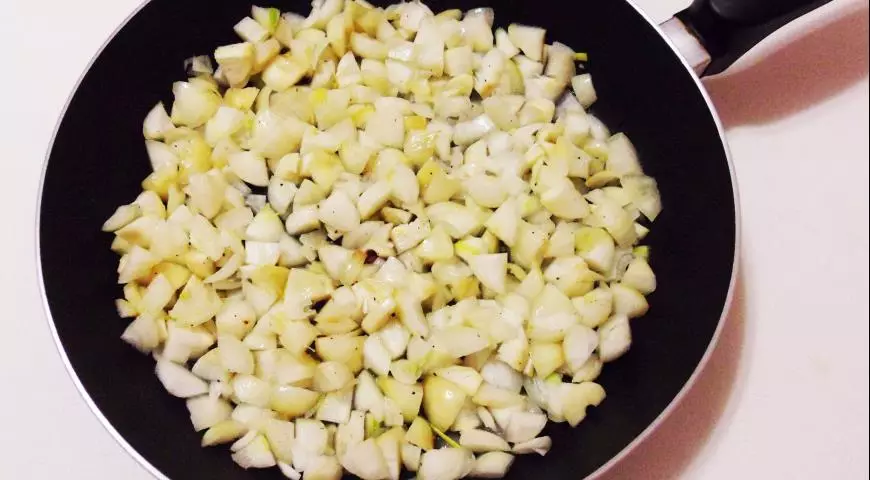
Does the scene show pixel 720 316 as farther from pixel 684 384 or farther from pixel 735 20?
pixel 735 20

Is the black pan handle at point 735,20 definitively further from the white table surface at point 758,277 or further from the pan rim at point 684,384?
Answer: the white table surface at point 758,277

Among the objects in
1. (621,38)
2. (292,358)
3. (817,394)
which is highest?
(621,38)

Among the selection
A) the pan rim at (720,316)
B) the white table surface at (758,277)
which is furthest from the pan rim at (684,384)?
the white table surface at (758,277)

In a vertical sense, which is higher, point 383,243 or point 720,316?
point 383,243

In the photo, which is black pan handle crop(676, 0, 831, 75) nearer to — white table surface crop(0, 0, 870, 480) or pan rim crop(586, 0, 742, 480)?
pan rim crop(586, 0, 742, 480)

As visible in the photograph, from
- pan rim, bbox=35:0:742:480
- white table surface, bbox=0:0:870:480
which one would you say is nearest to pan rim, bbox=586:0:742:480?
pan rim, bbox=35:0:742:480

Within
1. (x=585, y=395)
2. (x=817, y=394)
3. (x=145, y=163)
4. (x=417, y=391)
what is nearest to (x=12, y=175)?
(x=145, y=163)

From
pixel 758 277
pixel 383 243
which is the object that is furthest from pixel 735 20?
pixel 383 243

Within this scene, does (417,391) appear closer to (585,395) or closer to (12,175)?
(585,395)
